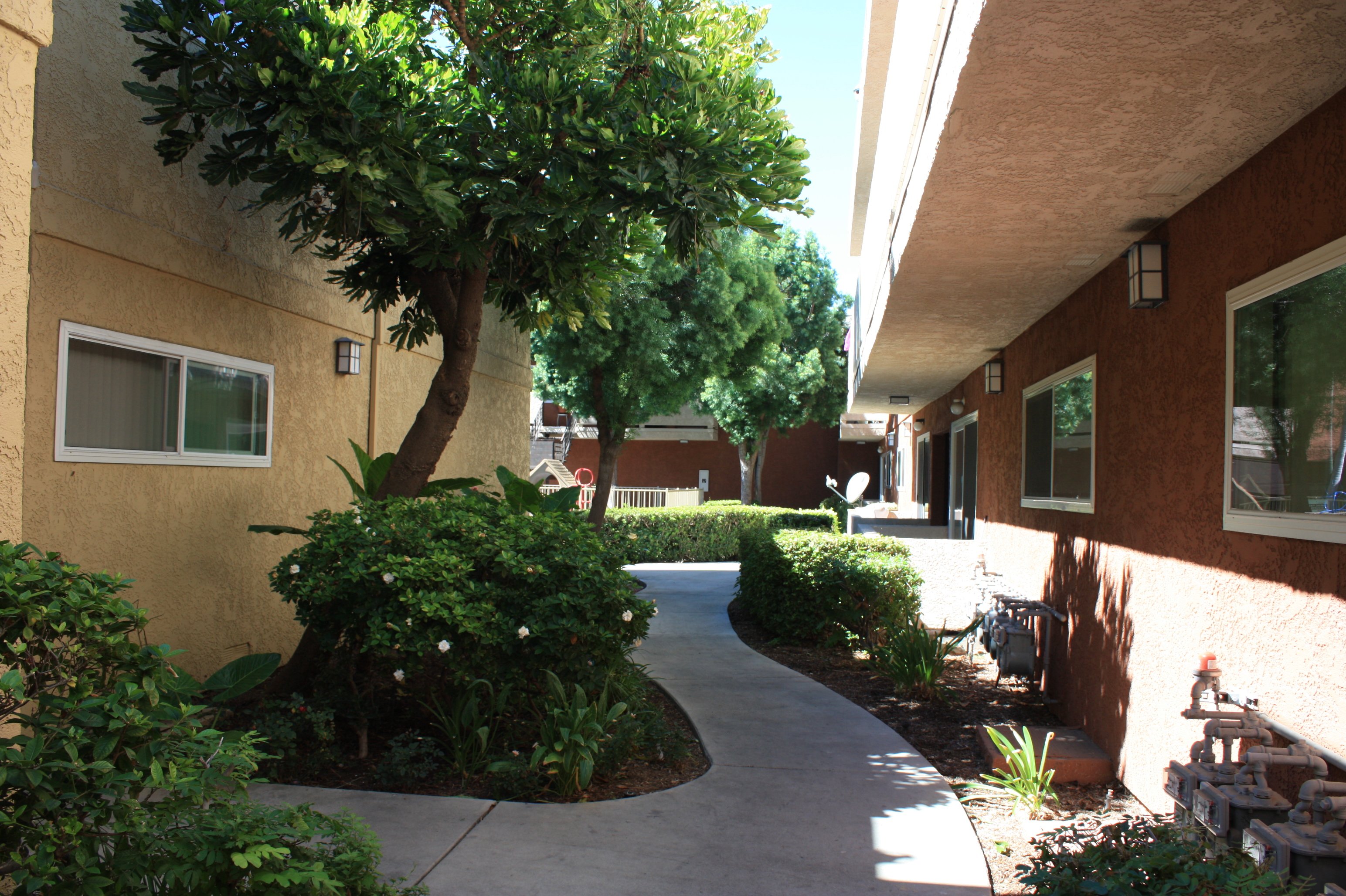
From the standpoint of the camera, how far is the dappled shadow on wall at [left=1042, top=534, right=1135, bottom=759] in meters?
5.24

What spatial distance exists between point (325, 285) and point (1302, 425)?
21.7 ft

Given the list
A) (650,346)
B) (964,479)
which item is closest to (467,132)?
(650,346)

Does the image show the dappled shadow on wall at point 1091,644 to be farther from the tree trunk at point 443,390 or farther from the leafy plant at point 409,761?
the tree trunk at point 443,390

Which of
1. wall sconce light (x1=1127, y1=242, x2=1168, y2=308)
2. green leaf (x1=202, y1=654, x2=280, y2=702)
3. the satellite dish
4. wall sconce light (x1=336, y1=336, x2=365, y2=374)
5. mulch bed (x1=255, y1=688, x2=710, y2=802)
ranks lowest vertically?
mulch bed (x1=255, y1=688, x2=710, y2=802)

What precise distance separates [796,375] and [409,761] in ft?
71.4

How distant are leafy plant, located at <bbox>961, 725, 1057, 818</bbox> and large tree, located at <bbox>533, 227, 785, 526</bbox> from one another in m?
9.38

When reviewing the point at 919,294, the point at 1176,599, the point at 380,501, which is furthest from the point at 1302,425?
the point at 380,501

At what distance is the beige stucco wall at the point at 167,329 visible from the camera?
472 cm

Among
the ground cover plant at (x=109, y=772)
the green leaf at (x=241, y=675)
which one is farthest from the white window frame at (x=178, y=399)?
the ground cover plant at (x=109, y=772)

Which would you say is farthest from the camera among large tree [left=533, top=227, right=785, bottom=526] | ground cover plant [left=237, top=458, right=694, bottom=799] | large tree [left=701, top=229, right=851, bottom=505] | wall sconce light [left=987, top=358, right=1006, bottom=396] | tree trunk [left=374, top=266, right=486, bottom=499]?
large tree [left=701, top=229, right=851, bottom=505]

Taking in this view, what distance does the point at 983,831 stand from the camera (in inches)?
177

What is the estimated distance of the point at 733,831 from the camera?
4.21m

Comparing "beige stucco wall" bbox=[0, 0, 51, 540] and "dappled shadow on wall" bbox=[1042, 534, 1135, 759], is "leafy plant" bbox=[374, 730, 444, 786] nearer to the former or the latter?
"beige stucco wall" bbox=[0, 0, 51, 540]

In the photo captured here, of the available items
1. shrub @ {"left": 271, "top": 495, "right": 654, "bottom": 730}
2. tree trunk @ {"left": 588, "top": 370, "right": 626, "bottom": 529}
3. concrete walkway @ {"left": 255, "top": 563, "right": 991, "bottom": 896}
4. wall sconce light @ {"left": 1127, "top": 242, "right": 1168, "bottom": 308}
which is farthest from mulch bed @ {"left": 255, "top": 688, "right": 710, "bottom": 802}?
tree trunk @ {"left": 588, "top": 370, "right": 626, "bottom": 529}
